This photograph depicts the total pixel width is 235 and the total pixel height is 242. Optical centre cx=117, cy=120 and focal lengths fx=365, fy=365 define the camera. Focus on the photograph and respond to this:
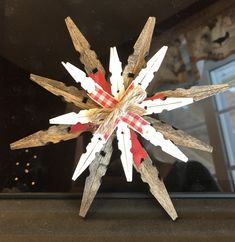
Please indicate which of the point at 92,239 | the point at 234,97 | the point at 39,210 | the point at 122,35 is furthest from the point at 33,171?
the point at 234,97

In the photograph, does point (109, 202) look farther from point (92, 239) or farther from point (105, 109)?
point (105, 109)

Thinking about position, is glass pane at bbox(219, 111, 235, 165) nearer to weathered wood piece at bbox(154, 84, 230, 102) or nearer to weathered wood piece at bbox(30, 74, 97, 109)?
weathered wood piece at bbox(154, 84, 230, 102)

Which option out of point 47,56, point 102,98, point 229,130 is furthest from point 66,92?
point 229,130

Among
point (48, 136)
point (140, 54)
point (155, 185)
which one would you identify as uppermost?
point (140, 54)

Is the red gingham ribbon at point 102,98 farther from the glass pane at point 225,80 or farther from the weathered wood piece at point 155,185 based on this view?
the glass pane at point 225,80

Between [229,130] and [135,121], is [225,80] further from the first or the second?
[135,121]
